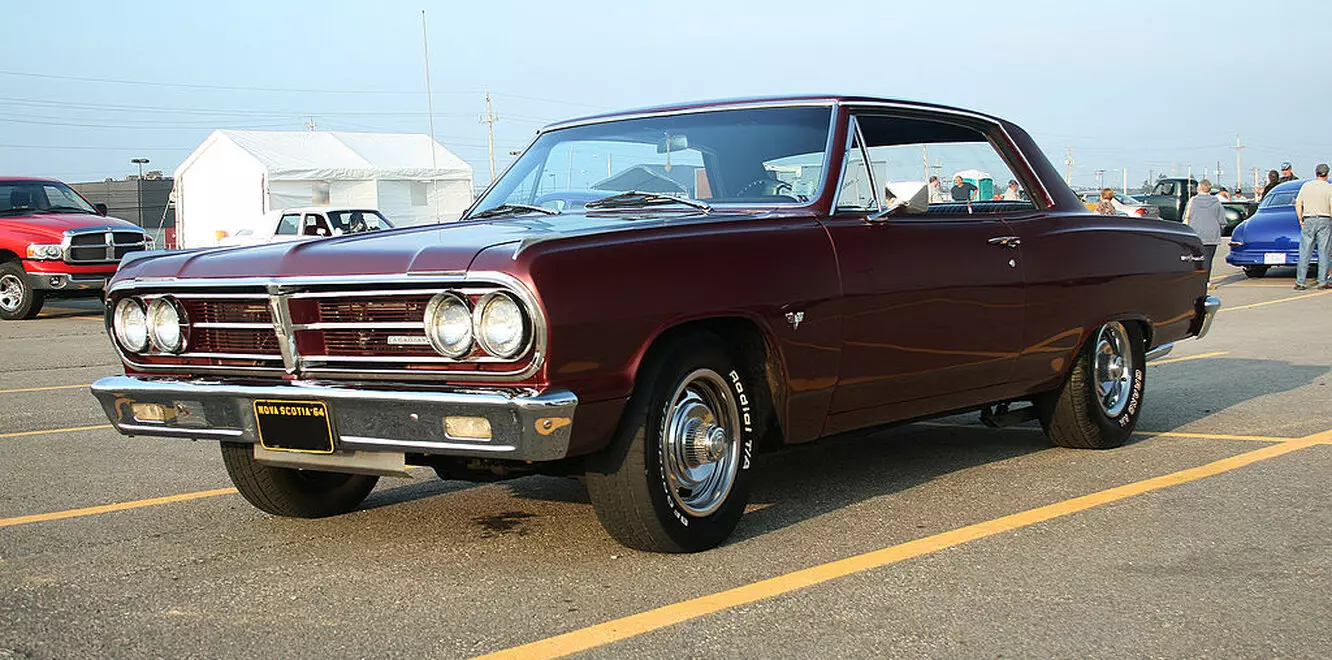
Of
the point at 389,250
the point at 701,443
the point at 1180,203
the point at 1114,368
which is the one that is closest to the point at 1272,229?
the point at 1114,368

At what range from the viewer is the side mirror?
17.8 feet

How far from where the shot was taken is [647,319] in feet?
14.4

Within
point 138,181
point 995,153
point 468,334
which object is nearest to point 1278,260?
point 995,153

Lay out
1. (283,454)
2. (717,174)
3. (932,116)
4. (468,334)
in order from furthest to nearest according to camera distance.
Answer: (932,116), (717,174), (283,454), (468,334)

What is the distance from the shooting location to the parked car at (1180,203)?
38156 mm

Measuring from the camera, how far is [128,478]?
6.37m

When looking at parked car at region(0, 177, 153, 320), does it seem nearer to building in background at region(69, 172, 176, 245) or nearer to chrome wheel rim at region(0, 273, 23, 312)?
chrome wheel rim at region(0, 273, 23, 312)

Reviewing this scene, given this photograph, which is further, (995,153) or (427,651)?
(995,153)

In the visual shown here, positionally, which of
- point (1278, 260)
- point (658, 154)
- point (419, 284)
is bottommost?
point (1278, 260)

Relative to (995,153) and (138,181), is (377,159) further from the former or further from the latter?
(995,153)

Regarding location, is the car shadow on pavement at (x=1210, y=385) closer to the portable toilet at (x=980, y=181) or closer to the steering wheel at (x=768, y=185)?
the portable toilet at (x=980, y=181)

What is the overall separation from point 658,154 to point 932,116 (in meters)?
1.34

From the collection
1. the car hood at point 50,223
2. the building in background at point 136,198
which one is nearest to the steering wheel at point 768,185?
the car hood at point 50,223

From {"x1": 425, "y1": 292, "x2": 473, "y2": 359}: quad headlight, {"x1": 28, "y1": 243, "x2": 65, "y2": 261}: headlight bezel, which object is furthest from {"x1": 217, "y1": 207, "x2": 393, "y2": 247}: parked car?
{"x1": 425, "y1": 292, "x2": 473, "y2": 359}: quad headlight
